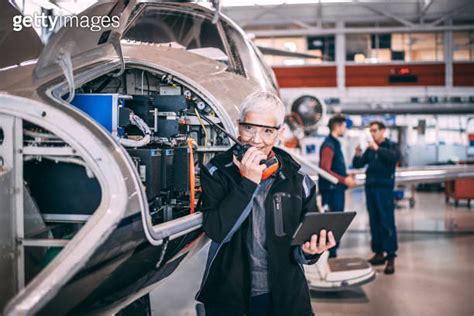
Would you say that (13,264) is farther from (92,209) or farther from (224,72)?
(224,72)

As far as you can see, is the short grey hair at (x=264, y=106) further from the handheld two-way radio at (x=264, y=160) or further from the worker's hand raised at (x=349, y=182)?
the worker's hand raised at (x=349, y=182)

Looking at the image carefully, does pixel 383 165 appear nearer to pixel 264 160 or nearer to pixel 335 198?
pixel 335 198

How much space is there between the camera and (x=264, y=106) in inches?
108

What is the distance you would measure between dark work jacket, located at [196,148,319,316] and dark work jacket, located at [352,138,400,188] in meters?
4.72

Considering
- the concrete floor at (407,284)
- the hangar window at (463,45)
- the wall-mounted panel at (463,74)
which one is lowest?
the concrete floor at (407,284)

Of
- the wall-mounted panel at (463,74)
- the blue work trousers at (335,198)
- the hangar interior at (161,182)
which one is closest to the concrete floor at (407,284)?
the hangar interior at (161,182)

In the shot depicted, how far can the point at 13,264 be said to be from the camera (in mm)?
2574

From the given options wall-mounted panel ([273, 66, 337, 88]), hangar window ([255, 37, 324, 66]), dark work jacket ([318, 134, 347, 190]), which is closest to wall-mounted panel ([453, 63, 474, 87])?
wall-mounted panel ([273, 66, 337, 88])

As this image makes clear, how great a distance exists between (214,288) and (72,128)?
99 centimetres

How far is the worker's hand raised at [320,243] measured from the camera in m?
2.65

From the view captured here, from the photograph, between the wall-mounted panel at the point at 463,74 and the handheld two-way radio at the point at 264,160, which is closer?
the handheld two-way radio at the point at 264,160

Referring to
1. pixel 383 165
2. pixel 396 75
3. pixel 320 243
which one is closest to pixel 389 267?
pixel 383 165

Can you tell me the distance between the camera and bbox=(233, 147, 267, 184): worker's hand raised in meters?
2.55

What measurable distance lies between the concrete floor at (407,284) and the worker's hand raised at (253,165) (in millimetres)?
2279
